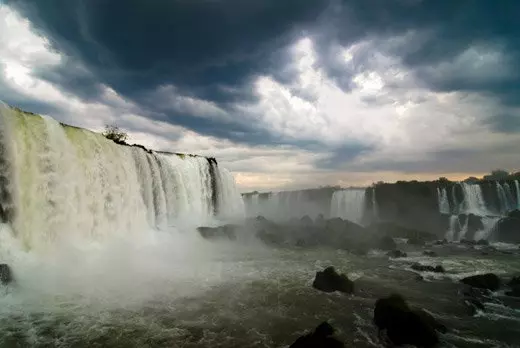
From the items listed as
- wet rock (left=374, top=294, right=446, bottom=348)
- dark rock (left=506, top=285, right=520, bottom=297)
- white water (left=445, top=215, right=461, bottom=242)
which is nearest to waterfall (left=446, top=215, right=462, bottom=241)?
white water (left=445, top=215, right=461, bottom=242)

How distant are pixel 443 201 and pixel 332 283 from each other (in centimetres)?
3619

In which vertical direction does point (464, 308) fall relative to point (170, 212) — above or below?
below

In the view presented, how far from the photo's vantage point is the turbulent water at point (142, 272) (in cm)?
974

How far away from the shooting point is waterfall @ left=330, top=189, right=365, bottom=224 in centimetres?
4897

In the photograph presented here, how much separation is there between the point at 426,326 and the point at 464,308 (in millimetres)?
3972

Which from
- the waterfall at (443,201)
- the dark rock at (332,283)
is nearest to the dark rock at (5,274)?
the dark rock at (332,283)

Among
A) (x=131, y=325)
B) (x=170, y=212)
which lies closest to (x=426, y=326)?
(x=131, y=325)

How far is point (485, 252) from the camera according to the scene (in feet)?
84.1

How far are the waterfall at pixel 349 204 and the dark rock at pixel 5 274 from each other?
1693 inches

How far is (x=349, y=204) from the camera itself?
5022 centimetres

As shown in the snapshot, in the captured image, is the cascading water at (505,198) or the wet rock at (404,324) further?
the cascading water at (505,198)

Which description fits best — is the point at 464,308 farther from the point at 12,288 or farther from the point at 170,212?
the point at 170,212

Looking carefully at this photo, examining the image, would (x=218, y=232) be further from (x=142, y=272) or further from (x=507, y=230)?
(x=507, y=230)

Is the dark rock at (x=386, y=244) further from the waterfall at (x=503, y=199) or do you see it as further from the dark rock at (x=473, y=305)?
the waterfall at (x=503, y=199)
